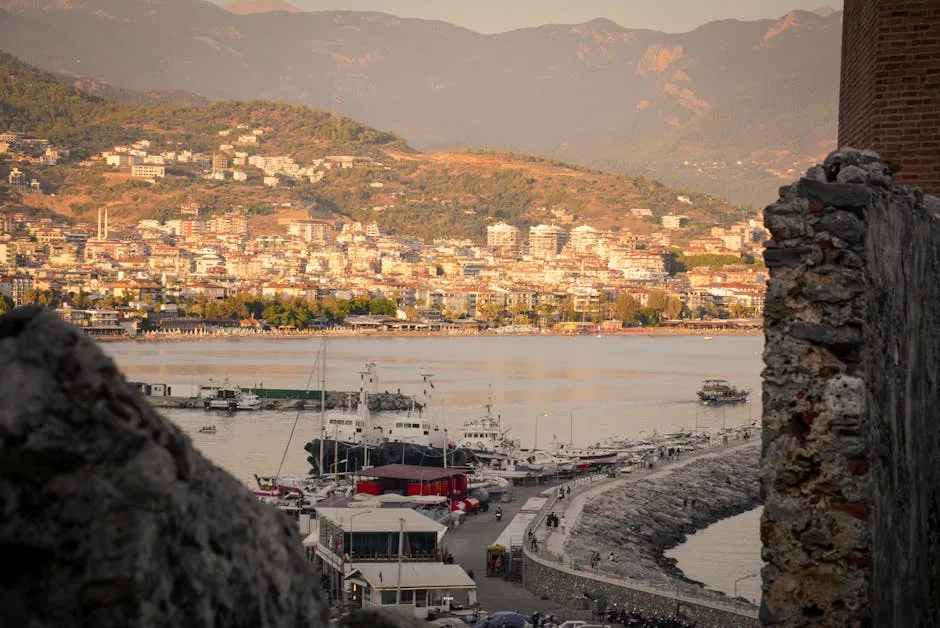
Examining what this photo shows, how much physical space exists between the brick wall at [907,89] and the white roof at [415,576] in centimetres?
709

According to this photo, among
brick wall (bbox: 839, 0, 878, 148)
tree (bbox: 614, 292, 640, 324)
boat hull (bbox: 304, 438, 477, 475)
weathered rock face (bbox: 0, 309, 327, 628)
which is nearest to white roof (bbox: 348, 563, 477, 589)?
brick wall (bbox: 839, 0, 878, 148)

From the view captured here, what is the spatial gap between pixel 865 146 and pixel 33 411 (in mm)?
4576

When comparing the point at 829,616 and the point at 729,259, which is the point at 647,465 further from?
the point at 729,259

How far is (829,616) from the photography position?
2660 millimetres

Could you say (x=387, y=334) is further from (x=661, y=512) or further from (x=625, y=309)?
(x=661, y=512)

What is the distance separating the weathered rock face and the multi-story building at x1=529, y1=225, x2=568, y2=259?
122164 mm

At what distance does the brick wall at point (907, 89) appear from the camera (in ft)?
16.2

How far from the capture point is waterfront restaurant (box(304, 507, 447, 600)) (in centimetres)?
1242

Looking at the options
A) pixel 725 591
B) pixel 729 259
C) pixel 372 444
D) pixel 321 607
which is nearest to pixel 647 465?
pixel 372 444

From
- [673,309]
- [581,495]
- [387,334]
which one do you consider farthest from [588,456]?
[673,309]

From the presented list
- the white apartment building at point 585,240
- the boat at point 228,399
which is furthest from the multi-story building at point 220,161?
the boat at point 228,399

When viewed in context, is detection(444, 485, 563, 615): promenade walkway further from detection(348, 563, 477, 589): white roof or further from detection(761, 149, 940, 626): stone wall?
detection(761, 149, 940, 626): stone wall

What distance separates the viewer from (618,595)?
11.6 m

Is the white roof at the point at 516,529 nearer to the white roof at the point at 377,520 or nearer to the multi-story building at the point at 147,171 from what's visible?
the white roof at the point at 377,520
